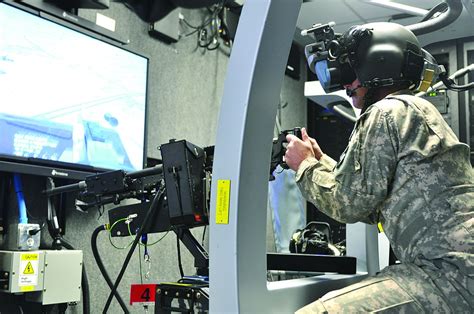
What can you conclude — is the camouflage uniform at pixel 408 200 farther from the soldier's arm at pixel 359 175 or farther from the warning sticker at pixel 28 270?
the warning sticker at pixel 28 270

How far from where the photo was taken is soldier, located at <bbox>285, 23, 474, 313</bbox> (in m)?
0.97

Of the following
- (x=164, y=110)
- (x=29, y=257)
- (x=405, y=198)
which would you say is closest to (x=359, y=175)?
(x=405, y=198)

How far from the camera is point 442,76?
1.62 m

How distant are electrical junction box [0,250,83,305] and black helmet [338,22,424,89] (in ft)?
4.32

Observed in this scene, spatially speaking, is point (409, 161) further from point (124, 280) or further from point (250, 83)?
point (124, 280)

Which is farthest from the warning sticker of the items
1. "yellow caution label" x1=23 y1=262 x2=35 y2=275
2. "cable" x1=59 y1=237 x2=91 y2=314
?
"cable" x1=59 y1=237 x2=91 y2=314

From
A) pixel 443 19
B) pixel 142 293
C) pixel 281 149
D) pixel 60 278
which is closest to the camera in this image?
pixel 281 149

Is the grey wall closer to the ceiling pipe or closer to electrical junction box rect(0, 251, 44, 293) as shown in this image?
electrical junction box rect(0, 251, 44, 293)

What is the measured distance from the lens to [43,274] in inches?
75.6

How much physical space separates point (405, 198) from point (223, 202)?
41 cm

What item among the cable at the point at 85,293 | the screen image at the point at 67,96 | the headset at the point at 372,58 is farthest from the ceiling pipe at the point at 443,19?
the cable at the point at 85,293

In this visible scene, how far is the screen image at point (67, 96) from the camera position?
1953 millimetres

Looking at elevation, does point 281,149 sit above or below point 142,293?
above

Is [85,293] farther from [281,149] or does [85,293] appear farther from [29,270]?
[281,149]
